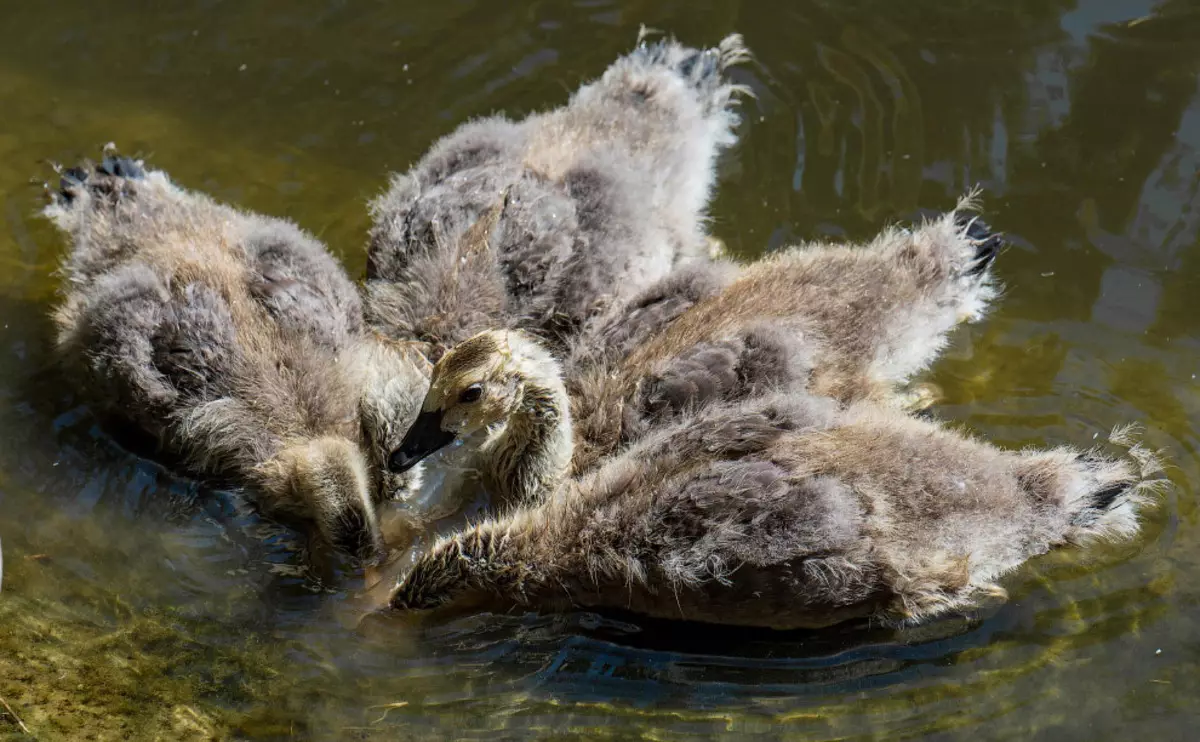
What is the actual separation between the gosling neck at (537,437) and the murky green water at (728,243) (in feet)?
1.92

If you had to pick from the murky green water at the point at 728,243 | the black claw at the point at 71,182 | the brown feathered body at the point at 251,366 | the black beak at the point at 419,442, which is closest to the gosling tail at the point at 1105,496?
the murky green water at the point at 728,243

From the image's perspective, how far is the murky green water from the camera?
457cm

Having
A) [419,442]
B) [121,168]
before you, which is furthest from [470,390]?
[121,168]

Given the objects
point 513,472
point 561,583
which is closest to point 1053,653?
point 561,583

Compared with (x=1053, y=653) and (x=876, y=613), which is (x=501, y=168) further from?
(x=1053, y=653)

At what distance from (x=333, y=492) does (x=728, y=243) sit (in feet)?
8.16

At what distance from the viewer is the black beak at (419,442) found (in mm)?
4891

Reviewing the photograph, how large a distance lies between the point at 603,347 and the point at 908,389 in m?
1.43

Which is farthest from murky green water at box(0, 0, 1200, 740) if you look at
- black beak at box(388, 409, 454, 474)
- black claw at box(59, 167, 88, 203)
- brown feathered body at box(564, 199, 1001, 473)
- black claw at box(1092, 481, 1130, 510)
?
black beak at box(388, 409, 454, 474)

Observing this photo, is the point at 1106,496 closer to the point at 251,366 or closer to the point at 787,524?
the point at 787,524

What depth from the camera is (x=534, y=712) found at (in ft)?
15.0

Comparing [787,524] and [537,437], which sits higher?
[537,437]

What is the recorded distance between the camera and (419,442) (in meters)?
4.92

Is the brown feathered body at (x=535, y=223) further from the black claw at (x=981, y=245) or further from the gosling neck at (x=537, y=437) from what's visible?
the black claw at (x=981, y=245)
